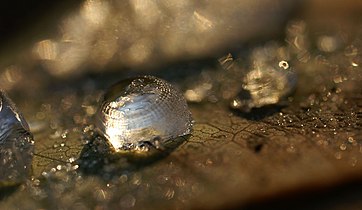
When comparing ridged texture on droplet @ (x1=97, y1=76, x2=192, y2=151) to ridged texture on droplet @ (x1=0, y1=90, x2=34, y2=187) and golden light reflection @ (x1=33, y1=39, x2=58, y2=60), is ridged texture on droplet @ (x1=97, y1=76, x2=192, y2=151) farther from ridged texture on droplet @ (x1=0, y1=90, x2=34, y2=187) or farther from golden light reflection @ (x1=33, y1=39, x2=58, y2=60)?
golden light reflection @ (x1=33, y1=39, x2=58, y2=60)

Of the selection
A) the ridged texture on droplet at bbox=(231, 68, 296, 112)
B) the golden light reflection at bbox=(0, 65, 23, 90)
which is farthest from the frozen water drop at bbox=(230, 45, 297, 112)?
the golden light reflection at bbox=(0, 65, 23, 90)

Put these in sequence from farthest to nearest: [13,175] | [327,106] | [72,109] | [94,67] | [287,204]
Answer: [94,67] < [72,109] < [327,106] < [13,175] < [287,204]

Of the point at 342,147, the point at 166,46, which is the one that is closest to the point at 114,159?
the point at 342,147

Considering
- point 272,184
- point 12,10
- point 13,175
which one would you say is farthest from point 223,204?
point 12,10

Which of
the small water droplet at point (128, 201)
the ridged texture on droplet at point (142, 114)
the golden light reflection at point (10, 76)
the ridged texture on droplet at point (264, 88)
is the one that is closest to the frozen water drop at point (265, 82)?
the ridged texture on droplet at point (264, 88)

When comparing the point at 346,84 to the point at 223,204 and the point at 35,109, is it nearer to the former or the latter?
the point at 223,204

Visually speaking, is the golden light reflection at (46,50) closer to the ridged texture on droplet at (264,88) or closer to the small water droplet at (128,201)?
the ridged texture on droplet at (264,88)

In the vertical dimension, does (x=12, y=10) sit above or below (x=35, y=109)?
above
